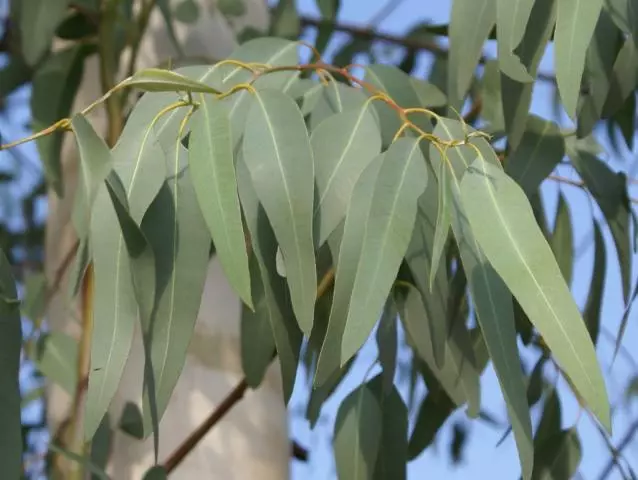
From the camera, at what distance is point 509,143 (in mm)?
774

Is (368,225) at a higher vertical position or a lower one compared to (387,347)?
higher

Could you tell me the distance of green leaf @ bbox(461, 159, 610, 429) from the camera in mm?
512

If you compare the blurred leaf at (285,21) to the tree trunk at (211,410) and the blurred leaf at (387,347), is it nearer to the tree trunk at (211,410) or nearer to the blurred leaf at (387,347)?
the tree trunk at (211,410)

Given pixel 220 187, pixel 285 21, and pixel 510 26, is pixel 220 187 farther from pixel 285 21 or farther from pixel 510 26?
pixel 285 21

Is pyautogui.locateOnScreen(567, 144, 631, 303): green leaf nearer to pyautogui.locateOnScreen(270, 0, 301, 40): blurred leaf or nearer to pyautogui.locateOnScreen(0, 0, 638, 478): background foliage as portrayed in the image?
A: pyautogui.locateOnScreen(0, 0, 638, 478): background foliage

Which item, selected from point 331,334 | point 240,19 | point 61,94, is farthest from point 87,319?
point 331,334

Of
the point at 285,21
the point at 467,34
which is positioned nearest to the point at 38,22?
the point at 285,21

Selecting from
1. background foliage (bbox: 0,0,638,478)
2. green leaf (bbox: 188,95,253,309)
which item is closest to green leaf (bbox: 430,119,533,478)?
background foliage (bbox: 0,0,638,478)

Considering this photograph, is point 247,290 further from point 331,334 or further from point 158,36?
point 158,36

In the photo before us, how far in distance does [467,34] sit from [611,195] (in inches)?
7.3

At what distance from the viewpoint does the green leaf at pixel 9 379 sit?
0.56 metres

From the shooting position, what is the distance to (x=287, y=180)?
57 centimetres

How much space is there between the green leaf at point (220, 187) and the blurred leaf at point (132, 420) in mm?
330

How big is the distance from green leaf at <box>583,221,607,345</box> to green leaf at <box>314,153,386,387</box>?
0.32 m
